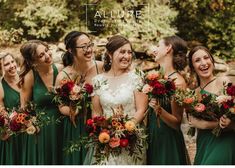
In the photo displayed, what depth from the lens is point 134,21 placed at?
248 inches

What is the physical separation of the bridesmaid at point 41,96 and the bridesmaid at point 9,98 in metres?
0.10

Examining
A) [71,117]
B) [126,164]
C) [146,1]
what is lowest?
[126,164]

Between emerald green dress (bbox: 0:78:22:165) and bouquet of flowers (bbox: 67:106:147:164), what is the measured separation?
119 centimetres

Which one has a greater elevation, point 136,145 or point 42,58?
point 42,58

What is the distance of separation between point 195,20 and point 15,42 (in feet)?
8.47

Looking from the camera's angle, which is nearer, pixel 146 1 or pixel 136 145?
pixel 136 145

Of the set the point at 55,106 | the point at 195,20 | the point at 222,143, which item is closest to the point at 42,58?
the point at 55,106

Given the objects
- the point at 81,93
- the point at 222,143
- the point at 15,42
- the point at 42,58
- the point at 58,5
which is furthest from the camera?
the point at 58,5

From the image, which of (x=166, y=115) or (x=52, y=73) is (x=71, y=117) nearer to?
(x=52, y=73)

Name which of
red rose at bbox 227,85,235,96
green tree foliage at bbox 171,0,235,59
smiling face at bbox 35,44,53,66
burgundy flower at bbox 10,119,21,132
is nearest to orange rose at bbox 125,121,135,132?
red rose at bbox 227,85,235,96

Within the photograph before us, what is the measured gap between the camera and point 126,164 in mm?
4184

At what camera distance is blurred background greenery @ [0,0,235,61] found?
6328 mm

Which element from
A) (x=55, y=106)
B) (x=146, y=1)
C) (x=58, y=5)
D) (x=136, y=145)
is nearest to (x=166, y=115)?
Result: (x=136, y=145)

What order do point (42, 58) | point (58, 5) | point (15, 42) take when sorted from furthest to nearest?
point (58, 5) → point (15, 42) → point (42, 58)
